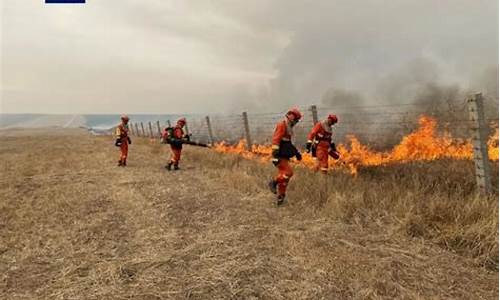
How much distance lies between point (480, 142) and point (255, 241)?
4.14 meters

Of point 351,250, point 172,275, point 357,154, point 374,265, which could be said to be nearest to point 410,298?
point 374,265

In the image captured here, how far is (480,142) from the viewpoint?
6.88 m

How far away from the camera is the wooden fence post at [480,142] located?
6.87 m

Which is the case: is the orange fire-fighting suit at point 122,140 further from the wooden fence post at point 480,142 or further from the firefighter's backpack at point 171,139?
the wooden fence post at point 480,142

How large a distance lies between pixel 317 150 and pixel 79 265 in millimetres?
6306

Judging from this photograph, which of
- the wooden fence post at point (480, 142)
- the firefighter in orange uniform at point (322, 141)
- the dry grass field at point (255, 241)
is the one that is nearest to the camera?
the dry grass field at point (255, 241)

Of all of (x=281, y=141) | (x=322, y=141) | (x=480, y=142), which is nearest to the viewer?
(x=480, y=142)

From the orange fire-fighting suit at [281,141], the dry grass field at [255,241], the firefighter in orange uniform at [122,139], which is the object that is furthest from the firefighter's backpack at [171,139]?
the orange fire-fighting suit at [281,141]

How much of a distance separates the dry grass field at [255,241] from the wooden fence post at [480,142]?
494 millimetres

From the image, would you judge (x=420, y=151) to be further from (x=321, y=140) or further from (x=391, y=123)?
(x=321, y=140)

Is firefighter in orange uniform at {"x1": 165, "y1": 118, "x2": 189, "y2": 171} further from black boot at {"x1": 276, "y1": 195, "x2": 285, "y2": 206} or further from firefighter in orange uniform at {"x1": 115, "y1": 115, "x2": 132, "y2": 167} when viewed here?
black boot at {"x1": 276, "y1": 195, "x2": 285, "y2": 206}

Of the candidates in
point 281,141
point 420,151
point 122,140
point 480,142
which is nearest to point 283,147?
point 281,141

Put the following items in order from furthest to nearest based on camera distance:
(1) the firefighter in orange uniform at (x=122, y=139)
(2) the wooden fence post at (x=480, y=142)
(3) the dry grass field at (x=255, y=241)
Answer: (1) the firefighter in orange uniform at (x=122, y=139) < (2) the wooden fence post at (x=480, y=142) < (3) the dry grass field at (x=255, y=241)

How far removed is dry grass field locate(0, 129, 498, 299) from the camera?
13.9 ft
